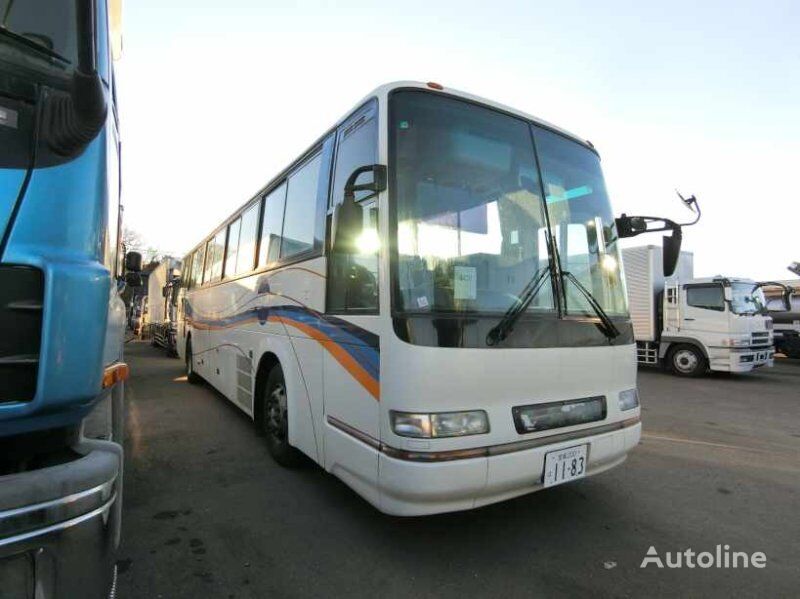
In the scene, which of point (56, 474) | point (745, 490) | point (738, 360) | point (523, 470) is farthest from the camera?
point (738, 360)

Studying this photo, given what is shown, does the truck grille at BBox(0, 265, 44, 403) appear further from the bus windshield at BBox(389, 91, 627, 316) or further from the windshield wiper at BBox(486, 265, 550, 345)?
the windshield wiper at BBox(486, 265, 550, 345)

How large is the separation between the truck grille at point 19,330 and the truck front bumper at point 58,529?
268 mm

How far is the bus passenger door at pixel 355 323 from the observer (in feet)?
9.87

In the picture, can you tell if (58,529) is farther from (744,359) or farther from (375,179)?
(744,359)

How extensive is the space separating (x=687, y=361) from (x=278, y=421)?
11.2 meters

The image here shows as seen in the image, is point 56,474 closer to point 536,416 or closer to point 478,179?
point 536,416

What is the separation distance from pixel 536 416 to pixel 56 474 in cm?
251

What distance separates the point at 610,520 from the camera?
3564mm

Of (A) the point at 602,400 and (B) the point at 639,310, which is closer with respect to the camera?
(A) the point at 602,400

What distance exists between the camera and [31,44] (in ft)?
5.36

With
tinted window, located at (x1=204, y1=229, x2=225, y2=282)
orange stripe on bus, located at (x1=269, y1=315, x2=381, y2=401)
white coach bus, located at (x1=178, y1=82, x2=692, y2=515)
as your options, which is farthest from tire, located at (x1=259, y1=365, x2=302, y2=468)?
tinted window, located at (x1=204, y1=229, x2=225, y2=282)

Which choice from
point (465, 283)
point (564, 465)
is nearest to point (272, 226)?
point (465, 283)

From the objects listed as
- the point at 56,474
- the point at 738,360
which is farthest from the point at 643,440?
the point at 738,360

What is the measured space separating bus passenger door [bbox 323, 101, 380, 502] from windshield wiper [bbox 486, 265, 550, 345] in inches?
28.7
